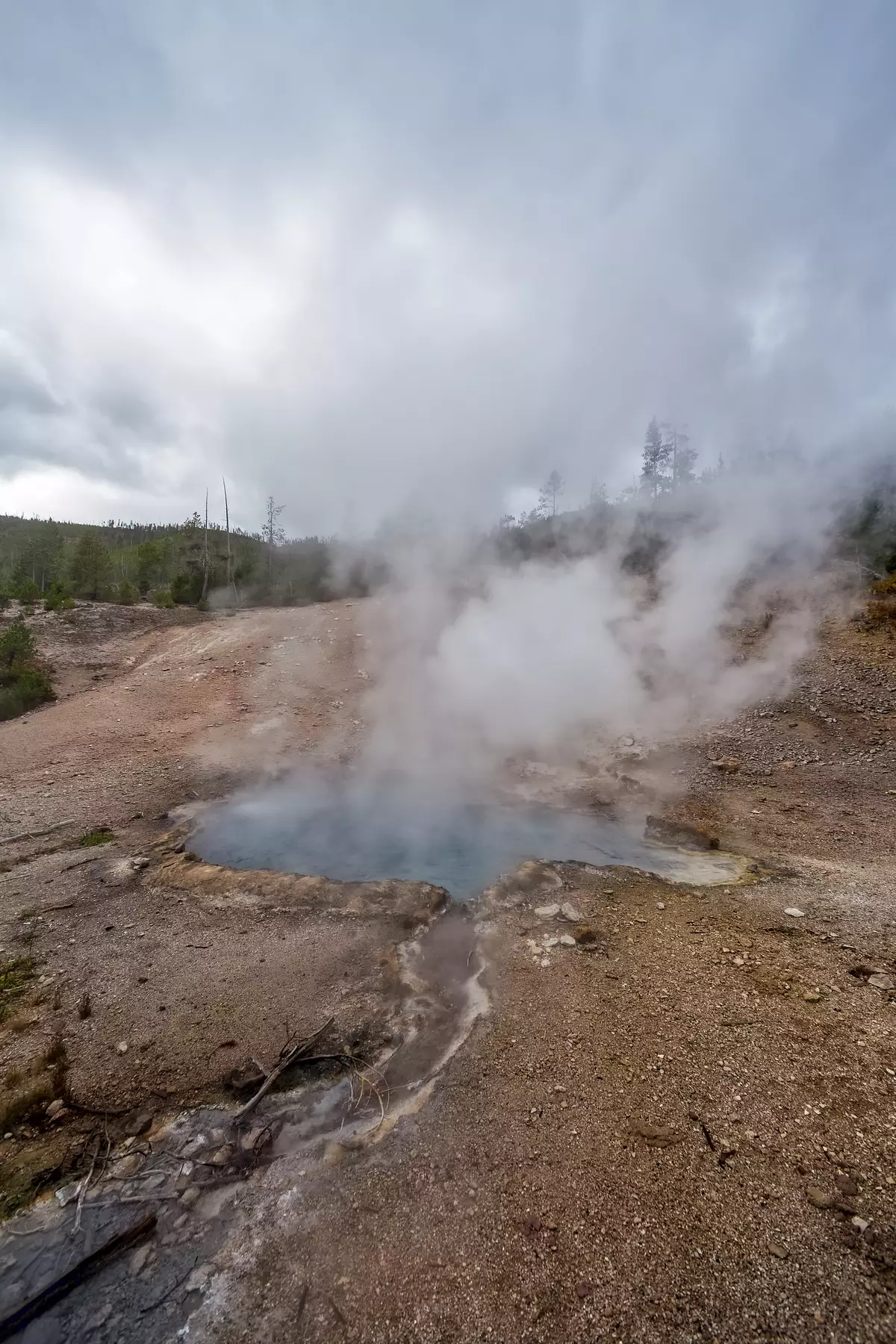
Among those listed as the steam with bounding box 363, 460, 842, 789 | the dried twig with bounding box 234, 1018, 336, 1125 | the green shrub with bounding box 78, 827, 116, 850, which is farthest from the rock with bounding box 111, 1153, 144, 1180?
the steam with bounding box 363, 460, 842, 789

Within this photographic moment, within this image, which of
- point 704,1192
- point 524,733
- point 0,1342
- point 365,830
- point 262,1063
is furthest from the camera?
point 524,733

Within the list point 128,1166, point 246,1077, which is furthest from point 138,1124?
point 246,1077

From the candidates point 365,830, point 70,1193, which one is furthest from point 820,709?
point 70,1193

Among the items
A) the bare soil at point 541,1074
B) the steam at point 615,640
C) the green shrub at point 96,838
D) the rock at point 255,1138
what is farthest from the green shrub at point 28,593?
the rock at point 255,1138

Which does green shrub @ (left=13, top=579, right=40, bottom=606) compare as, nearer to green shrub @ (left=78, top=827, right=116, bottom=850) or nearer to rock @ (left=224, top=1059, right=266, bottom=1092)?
green shrub @ (left=78, top=827, right=116, bottom=850)

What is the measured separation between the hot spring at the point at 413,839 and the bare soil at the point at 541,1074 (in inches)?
26.3

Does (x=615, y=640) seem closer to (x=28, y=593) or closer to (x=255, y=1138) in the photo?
(x=255, y=1138)

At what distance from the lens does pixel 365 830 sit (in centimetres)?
855

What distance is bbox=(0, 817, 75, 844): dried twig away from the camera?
24.5 feet

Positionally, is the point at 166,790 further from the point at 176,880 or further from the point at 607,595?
the point at 607,595

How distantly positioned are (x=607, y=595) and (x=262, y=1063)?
13.0m

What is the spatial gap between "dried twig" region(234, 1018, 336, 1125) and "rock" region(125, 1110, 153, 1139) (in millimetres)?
572

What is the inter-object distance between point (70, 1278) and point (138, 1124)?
836 millimetres

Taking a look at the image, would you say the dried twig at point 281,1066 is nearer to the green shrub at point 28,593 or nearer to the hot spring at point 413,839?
the hot spring at point 413,839
